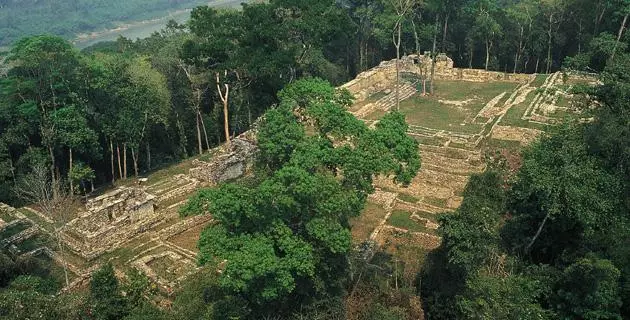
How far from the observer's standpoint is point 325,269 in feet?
47.5

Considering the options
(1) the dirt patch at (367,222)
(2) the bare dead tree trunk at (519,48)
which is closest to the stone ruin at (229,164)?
(1) the dirt patch at (367,222)

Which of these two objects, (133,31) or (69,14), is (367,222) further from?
(69,14)

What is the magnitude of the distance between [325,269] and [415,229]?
8093mm

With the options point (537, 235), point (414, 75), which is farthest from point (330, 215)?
point (414, 75)

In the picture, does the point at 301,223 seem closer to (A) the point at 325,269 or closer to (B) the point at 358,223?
(A) the point at 325,269

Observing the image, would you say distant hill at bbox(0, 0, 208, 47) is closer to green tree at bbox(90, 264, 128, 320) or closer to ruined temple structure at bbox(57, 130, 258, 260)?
ruined temple structure at bbox(57, 130, 258, 260)

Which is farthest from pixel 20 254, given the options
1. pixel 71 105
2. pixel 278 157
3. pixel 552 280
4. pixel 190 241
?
pixel 552 280

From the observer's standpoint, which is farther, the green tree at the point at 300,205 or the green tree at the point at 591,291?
the green tree at the point at 591,291

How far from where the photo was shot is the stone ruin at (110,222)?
68.4 ft

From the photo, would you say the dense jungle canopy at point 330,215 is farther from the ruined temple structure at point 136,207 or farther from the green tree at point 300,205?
the ruined temple structure at point 136,207

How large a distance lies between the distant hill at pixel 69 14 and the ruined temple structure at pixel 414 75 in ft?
257

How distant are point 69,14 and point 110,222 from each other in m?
110

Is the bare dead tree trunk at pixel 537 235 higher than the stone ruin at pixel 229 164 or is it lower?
higher

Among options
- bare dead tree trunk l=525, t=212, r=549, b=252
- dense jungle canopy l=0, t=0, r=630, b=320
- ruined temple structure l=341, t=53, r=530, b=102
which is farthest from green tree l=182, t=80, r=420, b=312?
ruined temple structure l=341, t=53, r=530, b=102
